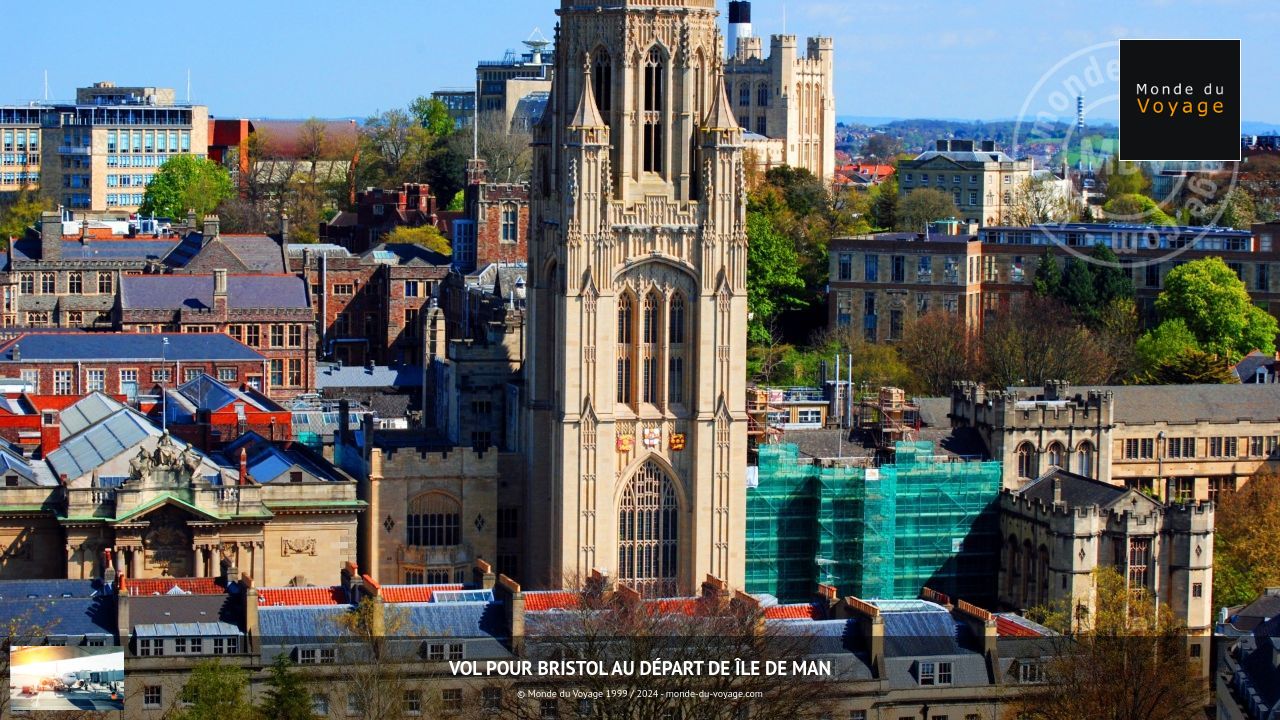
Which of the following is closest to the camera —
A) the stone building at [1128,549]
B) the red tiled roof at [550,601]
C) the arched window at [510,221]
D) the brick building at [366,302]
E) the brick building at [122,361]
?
the red tiled roof at [550,601]

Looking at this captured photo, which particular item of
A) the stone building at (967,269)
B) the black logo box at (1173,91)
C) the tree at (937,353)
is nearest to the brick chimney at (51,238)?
the stone building at (967,269)

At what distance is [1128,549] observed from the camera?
4070 inches

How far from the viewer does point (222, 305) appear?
153500mm

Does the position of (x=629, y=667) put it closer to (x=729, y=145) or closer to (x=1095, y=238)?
(x=729, y=145)

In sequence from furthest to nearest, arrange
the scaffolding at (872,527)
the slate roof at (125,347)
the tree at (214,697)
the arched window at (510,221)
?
the arched window at (510,221) < the slate roof at (125,347) < the scaffolding at (872,527) < the tree at (214,697)

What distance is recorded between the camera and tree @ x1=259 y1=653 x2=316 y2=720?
255ft

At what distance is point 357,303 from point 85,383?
115 ft

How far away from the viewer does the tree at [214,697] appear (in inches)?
3051

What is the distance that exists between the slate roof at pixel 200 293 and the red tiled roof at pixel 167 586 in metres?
61.9

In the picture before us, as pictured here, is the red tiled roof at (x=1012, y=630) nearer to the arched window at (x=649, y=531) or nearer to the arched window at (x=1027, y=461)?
the arched window at (x=649, y=531)

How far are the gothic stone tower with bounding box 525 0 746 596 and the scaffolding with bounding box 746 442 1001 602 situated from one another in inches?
180

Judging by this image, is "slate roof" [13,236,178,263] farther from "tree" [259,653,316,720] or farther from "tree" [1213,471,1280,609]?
"tree" [259,653,316,720]

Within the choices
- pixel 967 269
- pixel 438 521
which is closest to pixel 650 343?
pixel 438 521

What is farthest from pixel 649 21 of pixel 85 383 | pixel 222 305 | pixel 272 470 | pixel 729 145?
pixel 222 305
